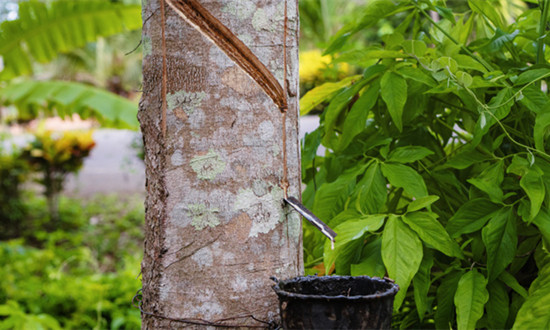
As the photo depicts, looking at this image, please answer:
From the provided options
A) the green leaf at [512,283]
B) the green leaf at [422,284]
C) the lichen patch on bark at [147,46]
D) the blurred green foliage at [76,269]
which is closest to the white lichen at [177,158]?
the lichen patch on bark at [147,46]

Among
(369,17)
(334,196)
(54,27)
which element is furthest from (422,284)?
(54,27)

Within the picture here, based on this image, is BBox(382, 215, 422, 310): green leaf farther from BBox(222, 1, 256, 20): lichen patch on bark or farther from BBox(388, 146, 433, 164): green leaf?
BBox(222, 1, 256, 20): lichen patch on bark

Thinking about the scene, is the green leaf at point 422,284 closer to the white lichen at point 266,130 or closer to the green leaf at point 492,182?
the green leaf at point 492,182

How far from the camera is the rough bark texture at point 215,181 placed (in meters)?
1.05

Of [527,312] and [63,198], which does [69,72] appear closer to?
[63,198]

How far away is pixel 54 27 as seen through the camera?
4867 mm

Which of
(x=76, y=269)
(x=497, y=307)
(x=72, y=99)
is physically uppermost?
(x=72, y=99)

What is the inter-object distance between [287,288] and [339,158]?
2.12 ft

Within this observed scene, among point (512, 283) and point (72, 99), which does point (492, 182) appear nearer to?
point (512, 283)

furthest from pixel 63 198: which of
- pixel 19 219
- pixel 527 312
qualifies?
pixel 527 312

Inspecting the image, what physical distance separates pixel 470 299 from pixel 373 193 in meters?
0.32

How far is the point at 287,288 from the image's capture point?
3.24 ft

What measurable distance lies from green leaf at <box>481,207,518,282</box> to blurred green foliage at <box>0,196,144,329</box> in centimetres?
192

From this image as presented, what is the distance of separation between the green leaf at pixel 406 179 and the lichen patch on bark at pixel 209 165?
0.46 meters
